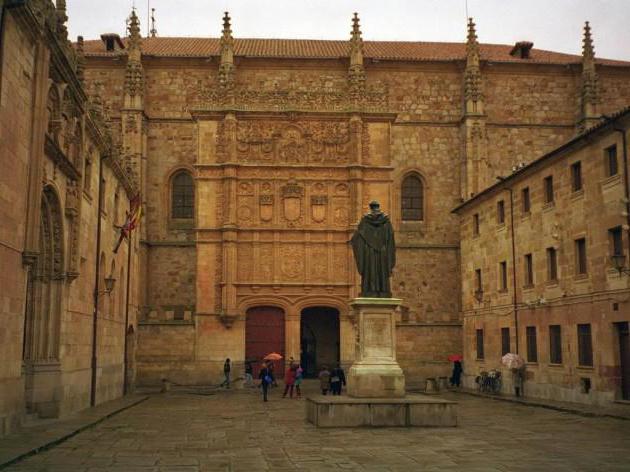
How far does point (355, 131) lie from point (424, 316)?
1167cm

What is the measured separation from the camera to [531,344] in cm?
3312

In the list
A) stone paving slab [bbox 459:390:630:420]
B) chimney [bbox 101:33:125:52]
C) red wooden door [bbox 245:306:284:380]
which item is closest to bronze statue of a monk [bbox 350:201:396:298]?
stone paving slab [bbox 459:390:630:420]

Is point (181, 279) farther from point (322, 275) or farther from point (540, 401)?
point (540, 401)

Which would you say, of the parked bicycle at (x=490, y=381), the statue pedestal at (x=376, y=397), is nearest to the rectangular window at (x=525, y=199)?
the parked bicycle at (x=490, y=381)

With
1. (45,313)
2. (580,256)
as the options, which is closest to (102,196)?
(45,313)

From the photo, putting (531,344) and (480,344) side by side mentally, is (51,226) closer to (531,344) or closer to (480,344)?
(531,344)

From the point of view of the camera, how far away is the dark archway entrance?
4638cm

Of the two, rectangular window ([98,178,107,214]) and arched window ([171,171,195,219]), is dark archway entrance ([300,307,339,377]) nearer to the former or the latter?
arched window ([171,171,195,219])

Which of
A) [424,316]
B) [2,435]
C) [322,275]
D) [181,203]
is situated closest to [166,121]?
[181,203]

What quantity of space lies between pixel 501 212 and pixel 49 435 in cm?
2509

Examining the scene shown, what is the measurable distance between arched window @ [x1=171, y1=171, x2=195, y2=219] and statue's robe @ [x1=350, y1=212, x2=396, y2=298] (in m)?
27.8

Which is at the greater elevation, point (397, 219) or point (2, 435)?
point (397, 219)

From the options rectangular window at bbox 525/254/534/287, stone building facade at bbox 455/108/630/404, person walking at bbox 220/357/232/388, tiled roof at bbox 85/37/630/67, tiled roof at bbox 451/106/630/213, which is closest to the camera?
tiled roof at bbox 451/106/630/213

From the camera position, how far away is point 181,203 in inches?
1880
